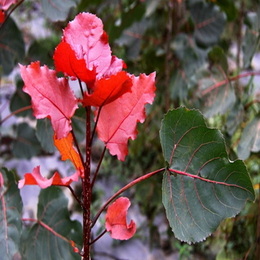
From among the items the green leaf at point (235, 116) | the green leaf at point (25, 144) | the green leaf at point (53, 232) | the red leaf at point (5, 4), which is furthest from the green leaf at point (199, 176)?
the green leaf at point (25, 144)

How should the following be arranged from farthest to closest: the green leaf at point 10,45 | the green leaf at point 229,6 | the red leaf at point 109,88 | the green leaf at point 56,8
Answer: the green leaf at point 229,6 → the green leaf at point 10,45 → the green leaf at point 56,8 → the red leaf at point 109,88

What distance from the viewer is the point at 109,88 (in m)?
0.41

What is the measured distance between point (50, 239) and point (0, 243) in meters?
0.12

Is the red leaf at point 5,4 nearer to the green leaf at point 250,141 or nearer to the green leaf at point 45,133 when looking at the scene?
the green leaf at point 45,133

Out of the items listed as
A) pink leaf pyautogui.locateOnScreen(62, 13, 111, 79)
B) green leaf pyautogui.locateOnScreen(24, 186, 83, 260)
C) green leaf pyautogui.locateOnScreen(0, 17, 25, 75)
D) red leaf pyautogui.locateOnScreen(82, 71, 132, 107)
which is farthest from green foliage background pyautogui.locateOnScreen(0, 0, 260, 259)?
red leaf pyautogui.locateOnScreen(82, 71, 132, 107)

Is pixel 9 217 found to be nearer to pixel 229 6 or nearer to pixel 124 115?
pixel 124 115

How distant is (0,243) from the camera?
Answer: 0.61 m

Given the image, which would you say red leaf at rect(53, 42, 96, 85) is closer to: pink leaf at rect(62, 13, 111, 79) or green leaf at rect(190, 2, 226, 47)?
pink leaf at rect(62, 13, 111, 79)

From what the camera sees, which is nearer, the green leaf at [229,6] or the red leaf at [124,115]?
the red leaf at [124,115]

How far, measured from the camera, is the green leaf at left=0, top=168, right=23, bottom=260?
1.99 ft

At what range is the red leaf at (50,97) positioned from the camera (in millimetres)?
430

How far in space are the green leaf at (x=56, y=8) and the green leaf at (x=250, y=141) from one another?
0.60 metres

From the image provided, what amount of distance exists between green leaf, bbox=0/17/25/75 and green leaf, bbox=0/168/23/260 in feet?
1.39

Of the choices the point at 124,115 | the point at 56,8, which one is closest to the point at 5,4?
the point at 56,8
